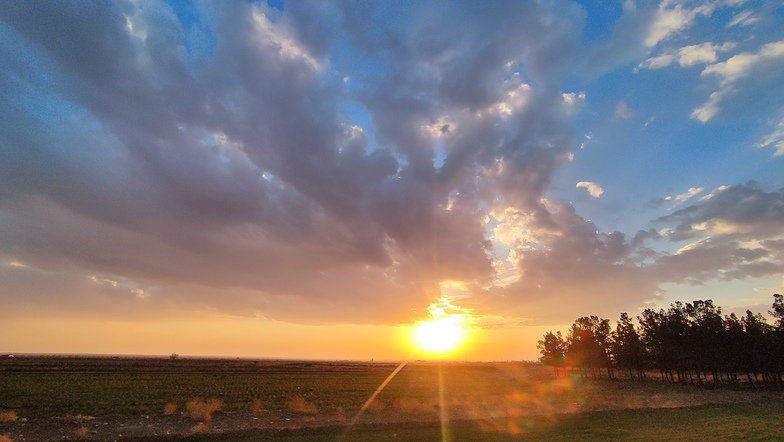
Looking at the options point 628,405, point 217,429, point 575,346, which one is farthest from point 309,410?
point 575,346

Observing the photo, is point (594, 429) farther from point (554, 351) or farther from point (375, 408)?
point (554, 351)

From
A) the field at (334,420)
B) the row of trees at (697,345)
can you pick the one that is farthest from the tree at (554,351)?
the field at (334,420)

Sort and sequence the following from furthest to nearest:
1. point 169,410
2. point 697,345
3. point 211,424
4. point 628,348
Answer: point 628,348 < point 697,345 < point 169,410 < point 211,424

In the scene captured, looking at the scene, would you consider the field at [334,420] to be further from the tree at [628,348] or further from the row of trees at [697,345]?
the tree at [628,348]

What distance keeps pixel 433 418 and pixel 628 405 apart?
2552 centimetres

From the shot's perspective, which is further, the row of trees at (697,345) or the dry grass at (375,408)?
the row of trees at (697,345)

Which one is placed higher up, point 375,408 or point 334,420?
point 334,420

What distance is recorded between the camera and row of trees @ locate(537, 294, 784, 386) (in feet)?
214

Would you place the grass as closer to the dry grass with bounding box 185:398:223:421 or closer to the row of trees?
the dry grass with bounding box 185:398:223:421

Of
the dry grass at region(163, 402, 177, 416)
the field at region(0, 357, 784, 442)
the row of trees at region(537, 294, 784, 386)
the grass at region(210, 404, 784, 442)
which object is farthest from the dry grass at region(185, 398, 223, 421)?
the row of trees at region(537, 294, 784, 386)

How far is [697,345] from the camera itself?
75.1 m

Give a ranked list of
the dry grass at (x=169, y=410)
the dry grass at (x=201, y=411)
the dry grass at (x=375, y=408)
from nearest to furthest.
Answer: the dry grass at (x=201, y=411), the dry grass at (x=169, y=410), the dry grass at (x=375, y=408)

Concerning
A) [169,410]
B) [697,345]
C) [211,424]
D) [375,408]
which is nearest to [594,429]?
[375,408]

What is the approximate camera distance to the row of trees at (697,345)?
65312mm
